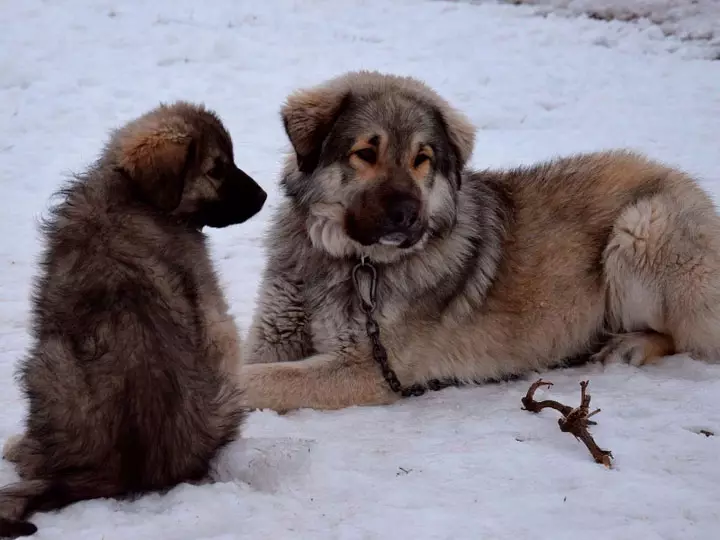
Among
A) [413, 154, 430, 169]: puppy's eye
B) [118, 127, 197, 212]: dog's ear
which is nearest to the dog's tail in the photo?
[118, 127, 197, 212]: dog's ear

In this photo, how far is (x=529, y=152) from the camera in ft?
28.6

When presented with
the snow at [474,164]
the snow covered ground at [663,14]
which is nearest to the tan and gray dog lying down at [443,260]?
the snow at [474,164]

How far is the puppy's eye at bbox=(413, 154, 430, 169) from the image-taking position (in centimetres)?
432

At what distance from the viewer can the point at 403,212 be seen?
4.03 m

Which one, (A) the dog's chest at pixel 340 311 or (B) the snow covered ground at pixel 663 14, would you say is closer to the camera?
(A) the dog's chest at pixel 340 311

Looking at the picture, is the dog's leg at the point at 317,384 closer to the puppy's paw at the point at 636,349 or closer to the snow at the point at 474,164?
the snow at the point at 474,164

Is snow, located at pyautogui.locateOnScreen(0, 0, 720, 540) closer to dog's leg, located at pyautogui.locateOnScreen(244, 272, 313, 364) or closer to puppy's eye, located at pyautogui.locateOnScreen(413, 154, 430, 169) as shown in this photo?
dog's leg, located at pyautogui.locateOnScreen(244, 272, 313, 364)

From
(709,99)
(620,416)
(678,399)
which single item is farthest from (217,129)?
(709,99)

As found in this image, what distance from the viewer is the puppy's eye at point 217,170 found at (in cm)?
333

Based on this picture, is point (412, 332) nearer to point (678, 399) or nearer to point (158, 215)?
point (678, 399)

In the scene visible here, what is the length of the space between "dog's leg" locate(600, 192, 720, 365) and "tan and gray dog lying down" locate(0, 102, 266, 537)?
2.76 meters

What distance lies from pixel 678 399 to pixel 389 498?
6.14 feet

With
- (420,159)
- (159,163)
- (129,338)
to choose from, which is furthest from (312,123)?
(129,338)

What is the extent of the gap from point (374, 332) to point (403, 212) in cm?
77
